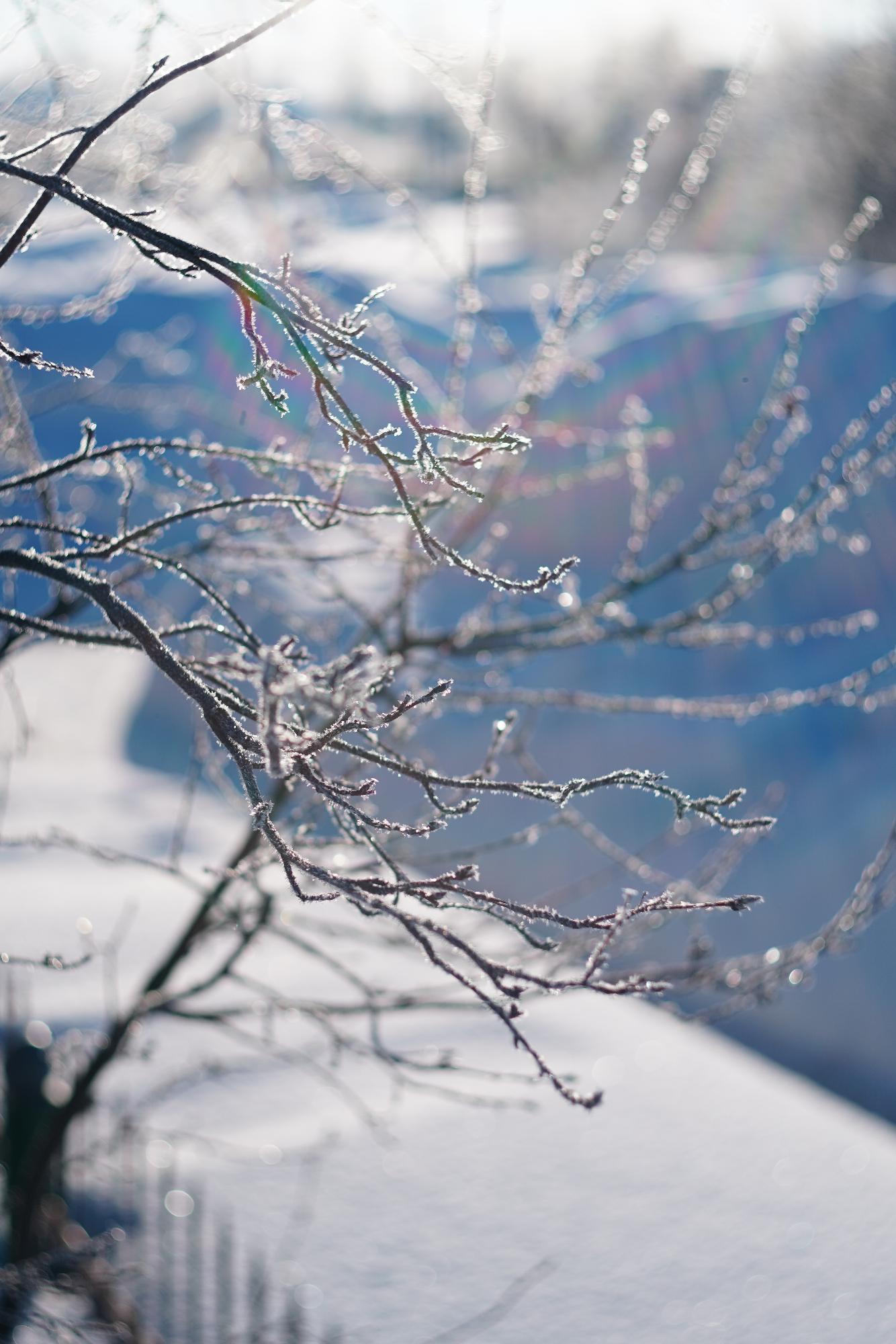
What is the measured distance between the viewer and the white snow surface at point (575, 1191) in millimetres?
3422

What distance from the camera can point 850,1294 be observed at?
3424 millimetres

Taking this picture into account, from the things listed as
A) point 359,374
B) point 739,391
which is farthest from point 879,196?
point 359,374

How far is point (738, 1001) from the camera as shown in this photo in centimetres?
265

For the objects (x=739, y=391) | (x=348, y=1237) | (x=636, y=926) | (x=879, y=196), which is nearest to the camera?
(x=636, y=926)

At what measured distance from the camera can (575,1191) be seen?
410 cm

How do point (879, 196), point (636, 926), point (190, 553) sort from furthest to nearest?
point (879, 196) < point (636, 926) < point (190, 553)

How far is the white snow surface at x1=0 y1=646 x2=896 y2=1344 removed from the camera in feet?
11.2

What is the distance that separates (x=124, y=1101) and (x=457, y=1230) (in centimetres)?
152

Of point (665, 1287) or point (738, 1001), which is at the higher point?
point (738, 1001)

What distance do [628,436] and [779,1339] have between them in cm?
252

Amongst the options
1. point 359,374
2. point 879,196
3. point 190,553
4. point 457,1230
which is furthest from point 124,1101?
point 879,196

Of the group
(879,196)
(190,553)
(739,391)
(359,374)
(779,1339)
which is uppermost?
(879,196)

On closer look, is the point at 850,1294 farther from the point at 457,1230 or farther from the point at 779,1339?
the point at 457,1230

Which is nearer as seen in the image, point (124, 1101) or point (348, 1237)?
point (348, 1237)
